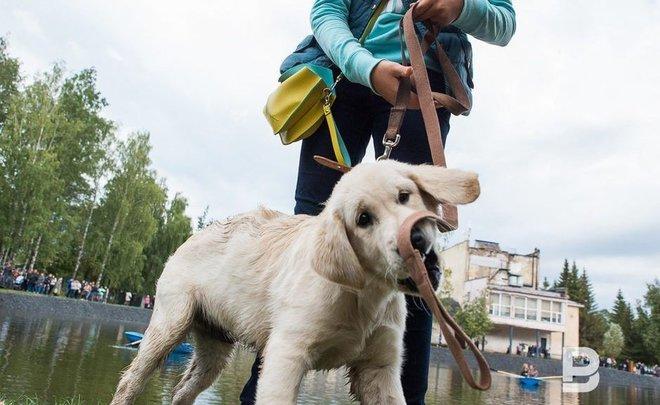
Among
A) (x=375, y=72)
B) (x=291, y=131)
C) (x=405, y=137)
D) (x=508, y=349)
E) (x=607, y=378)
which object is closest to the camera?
(x=375, y=72)

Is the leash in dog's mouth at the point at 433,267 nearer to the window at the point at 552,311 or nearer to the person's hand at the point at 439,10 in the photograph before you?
the person's hand at the point at 439,10

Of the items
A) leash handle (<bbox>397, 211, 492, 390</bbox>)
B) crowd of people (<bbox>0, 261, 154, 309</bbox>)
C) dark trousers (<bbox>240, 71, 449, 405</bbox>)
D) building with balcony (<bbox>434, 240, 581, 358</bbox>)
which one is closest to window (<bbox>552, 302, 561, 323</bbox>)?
building with balcony (<bbox>434, 240, 581, 358</bbox>)

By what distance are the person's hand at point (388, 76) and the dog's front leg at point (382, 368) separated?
1235 millimetres

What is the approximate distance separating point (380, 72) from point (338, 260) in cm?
111

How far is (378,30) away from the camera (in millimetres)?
3529

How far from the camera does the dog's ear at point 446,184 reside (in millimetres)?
2485

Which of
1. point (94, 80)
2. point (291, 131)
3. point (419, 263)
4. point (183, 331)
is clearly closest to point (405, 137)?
point (291, 131)

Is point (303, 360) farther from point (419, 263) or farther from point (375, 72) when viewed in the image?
point (375, 72)

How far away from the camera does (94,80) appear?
131 ft

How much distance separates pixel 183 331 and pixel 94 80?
133 feet

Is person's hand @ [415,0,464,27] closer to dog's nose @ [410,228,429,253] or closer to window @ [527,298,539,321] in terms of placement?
dog's nose @ [410,228,429,253]

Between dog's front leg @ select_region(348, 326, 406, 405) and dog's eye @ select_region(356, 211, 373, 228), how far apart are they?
21.8 inches

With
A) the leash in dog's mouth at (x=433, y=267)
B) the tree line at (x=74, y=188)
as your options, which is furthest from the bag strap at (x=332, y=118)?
the tree line at (x=74, y=188)

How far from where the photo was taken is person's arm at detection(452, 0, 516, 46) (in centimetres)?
300
